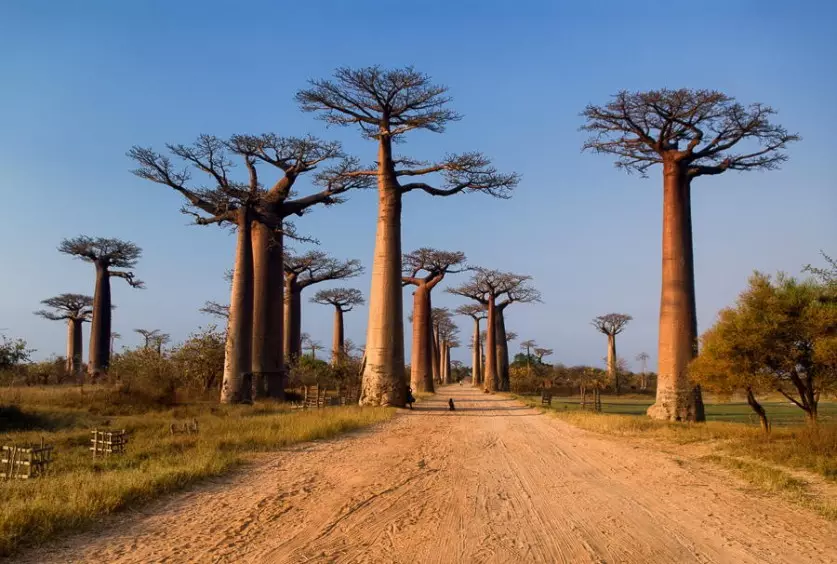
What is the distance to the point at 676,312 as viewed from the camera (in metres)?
15.0

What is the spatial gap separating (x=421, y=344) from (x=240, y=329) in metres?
17.9

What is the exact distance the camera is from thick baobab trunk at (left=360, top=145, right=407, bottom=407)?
1819cm

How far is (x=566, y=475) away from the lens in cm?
725

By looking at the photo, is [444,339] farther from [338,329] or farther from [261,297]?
[261,297]

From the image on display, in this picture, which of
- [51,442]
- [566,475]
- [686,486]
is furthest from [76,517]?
[51,442]

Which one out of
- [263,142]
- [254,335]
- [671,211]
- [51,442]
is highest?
[263,142]

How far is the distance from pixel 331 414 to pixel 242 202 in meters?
7.72

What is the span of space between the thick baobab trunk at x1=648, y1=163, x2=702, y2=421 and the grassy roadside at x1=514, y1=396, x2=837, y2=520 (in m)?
2.10

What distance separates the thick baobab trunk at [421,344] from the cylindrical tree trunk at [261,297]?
15.0m

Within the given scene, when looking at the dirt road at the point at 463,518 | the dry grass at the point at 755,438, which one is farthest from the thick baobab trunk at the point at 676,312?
the dirt road at the point at 463,518

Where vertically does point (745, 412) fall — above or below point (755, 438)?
below

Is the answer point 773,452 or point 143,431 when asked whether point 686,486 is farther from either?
point 143,431

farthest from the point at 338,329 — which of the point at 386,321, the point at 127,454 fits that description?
the point at 127,454

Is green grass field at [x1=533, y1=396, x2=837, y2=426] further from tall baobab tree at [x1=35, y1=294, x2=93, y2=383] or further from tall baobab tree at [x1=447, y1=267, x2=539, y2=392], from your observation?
tall baobab tree at [x1=35, y1=294, x2=93, y2=383]
